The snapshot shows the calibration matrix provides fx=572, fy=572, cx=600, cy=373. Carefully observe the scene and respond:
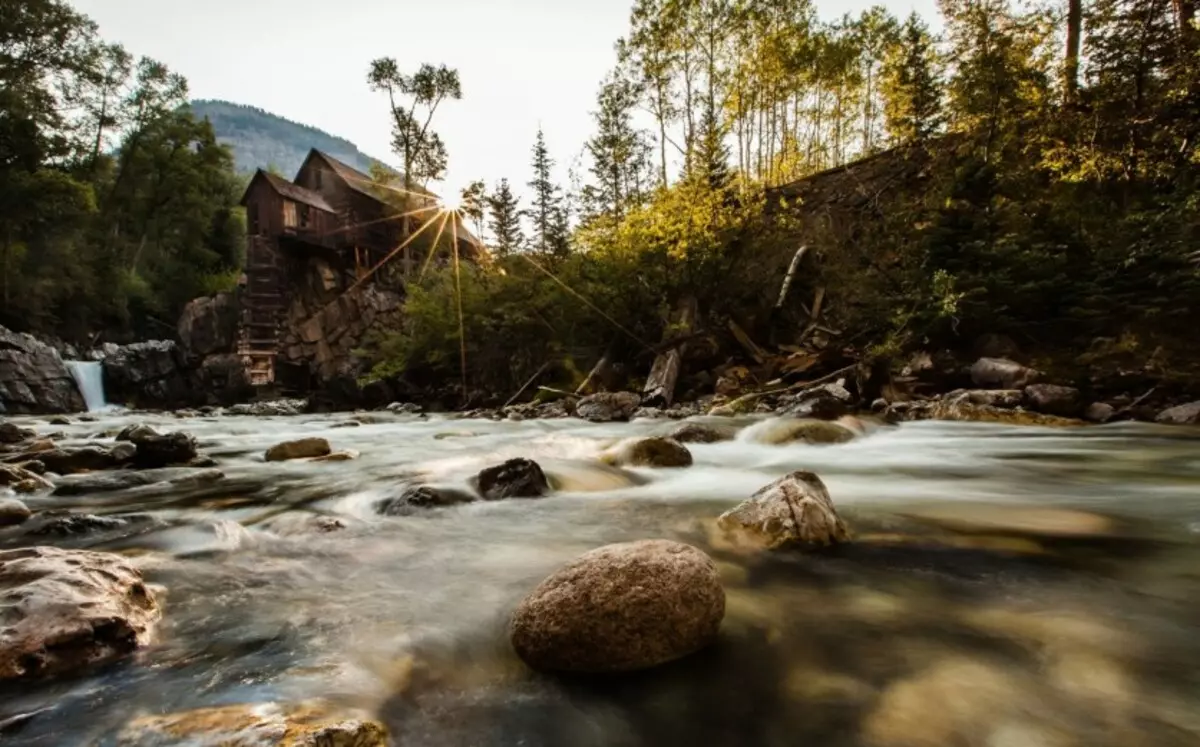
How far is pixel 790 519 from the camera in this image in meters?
3.58

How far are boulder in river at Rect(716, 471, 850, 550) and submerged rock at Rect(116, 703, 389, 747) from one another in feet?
8.14

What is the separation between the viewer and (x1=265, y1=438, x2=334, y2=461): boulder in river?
8070 millimetres

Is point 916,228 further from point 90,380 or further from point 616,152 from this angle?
point 90,380

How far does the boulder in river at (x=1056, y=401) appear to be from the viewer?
28.1 ft

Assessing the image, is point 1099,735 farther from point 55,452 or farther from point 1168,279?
point 1168,279

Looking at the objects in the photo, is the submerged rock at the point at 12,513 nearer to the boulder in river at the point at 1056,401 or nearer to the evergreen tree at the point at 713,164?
the boulder in river at the point at 1056,401

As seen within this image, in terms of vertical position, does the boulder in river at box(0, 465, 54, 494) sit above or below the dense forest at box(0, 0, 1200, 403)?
below

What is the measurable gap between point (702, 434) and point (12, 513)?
7.07 meters

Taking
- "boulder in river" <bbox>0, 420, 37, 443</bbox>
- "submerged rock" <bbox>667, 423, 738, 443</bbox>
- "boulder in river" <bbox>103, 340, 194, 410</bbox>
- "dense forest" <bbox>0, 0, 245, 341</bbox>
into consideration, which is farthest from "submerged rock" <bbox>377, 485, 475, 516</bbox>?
"dense forest" <bbox>0, 0, 245, 341</bbox>

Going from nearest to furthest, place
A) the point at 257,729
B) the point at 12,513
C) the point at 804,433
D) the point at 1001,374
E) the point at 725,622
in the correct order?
the point at 257,729
the point at 725,622
the point at 12,513
the point at 804,433
the point at 1001,374

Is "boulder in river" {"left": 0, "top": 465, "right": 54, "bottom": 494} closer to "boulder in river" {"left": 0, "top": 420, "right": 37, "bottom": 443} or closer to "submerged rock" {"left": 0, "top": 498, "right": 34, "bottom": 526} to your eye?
"submerged rock" {"left": 0, "top": 498, "right": 34, "bottom": 526}

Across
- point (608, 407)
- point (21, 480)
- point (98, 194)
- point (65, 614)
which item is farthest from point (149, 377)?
point (65, 614)

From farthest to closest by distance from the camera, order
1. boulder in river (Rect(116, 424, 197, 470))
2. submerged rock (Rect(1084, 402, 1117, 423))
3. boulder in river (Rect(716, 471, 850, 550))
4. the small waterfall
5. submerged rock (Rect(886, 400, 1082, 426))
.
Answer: the small waterfall
submerged rock (Rect(886, 400, 1082, 426))
submerged rock (Rect(1084, 402, 1117, 423))
boulder in river (Rect(116, 424, 197, 470))
boulder in river (Rect(716, 471, 850, 550))

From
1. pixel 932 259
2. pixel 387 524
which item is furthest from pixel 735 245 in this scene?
pixel 387 524
